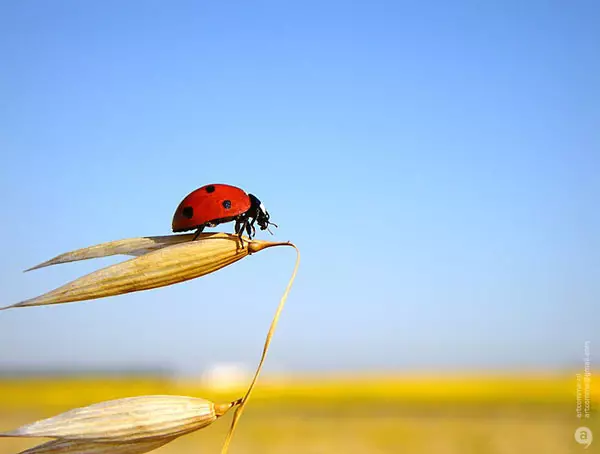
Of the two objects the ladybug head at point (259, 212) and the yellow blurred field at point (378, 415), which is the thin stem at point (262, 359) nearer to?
the ladybug head at point (259, 212)

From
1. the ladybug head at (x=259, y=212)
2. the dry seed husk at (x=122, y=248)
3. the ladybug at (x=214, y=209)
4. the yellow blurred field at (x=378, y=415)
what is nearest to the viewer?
the dry seed husk at (x=122, y=248)

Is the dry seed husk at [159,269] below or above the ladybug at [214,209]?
below

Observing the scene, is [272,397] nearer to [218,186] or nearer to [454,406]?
[454,406]

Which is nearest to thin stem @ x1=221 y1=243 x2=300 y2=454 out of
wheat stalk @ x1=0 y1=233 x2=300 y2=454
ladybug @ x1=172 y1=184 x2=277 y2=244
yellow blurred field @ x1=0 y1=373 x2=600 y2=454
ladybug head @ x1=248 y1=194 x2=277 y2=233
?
wheat stalk @ x1=0 y1=233 x2=300 y2=454

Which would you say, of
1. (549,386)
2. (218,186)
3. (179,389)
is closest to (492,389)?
(549,386)

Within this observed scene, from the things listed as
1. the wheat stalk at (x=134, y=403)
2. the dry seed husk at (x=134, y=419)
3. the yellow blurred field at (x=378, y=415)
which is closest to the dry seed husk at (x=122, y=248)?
the wheat stalk at (x=134, y=403)
